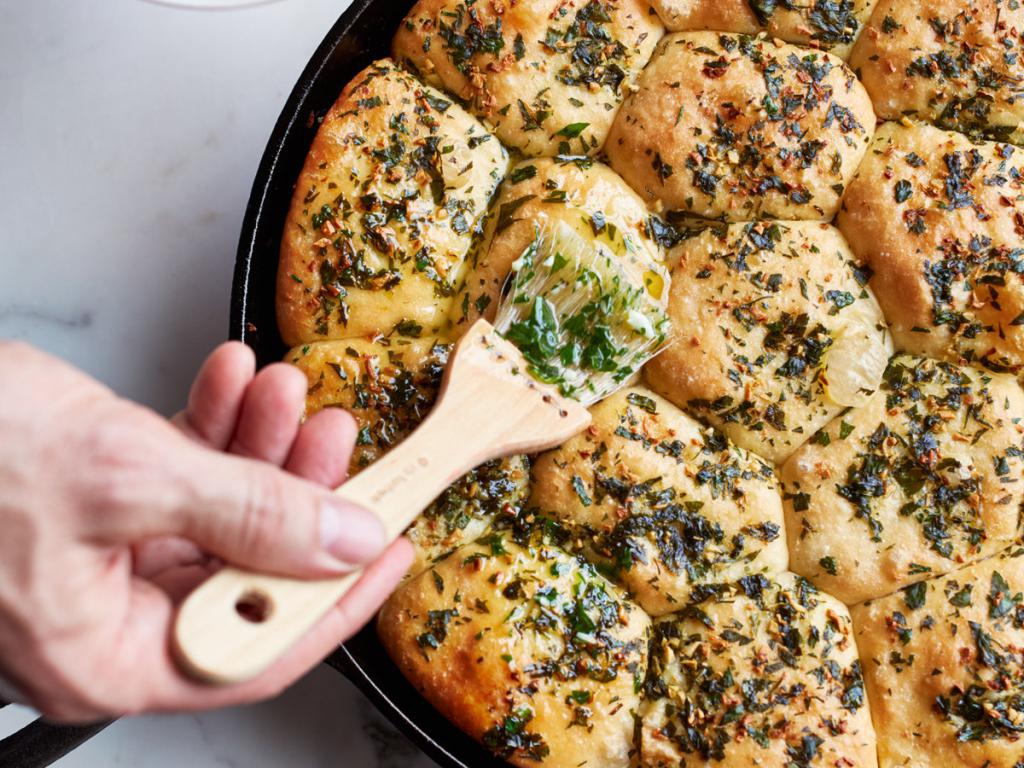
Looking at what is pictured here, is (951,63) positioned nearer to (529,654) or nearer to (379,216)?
(379,216)

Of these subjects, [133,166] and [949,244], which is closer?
[949,244]

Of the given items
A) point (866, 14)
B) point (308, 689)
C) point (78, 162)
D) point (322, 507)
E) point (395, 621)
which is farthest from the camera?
point (78, 162)

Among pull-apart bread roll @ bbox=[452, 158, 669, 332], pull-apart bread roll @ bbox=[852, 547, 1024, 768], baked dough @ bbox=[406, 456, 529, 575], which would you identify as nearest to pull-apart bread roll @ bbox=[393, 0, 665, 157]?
pull-apart bread roll @ bbox=[452, 158, 669, 332]

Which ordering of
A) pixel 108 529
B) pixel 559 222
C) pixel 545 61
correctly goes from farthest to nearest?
1. pixel 545 61
2. pixel 559 222
3. pixel 108 529

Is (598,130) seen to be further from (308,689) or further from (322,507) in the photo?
(308,689)

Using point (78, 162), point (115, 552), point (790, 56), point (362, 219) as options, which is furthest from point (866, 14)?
point (78, 162)

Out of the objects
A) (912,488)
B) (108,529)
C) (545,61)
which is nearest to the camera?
(108,529)

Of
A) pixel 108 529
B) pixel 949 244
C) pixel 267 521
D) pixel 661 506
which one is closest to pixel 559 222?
pixel 661 506
